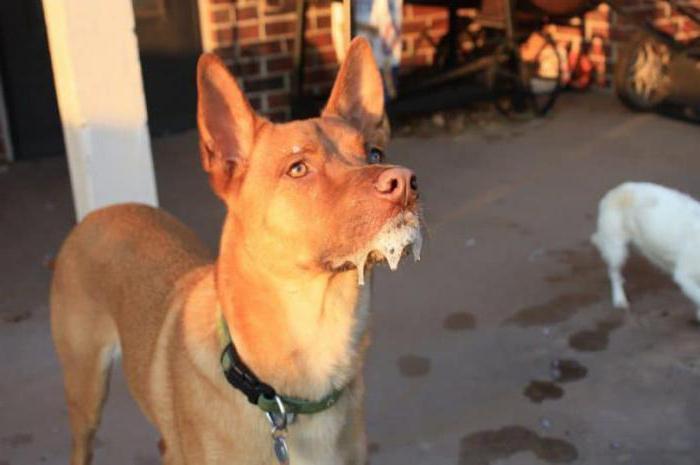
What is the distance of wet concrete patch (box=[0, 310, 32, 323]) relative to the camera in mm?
4617

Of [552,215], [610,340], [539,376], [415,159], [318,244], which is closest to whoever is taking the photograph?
[318,244]

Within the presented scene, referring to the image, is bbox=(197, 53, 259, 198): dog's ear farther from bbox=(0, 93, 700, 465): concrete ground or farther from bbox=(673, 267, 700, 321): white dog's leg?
bbox=(673, 267, 700, 321): white dog's leg

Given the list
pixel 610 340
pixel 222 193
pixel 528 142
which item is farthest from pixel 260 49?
pixel 222 193

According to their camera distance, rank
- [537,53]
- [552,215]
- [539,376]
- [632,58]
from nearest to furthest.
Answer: [539,376], [552,215], [632,58], [537,53]

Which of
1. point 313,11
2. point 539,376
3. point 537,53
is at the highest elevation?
point 313,11

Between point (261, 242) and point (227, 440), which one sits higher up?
point (261, 242)

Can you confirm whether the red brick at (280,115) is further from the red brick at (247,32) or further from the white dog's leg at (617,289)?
the white dog's leg at (617,289)

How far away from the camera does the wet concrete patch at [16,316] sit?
4617 millimetres

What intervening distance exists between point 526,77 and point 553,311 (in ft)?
11.2

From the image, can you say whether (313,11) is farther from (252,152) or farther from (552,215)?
(252,152)

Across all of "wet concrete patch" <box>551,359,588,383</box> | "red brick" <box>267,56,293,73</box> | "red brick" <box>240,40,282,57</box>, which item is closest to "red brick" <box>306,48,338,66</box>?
"red brick" <box>267,56,293,73</box>

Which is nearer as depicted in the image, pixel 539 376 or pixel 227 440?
pixel 227 440

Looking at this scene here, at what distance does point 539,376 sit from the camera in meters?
3.94

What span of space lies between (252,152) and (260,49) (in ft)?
17.0
